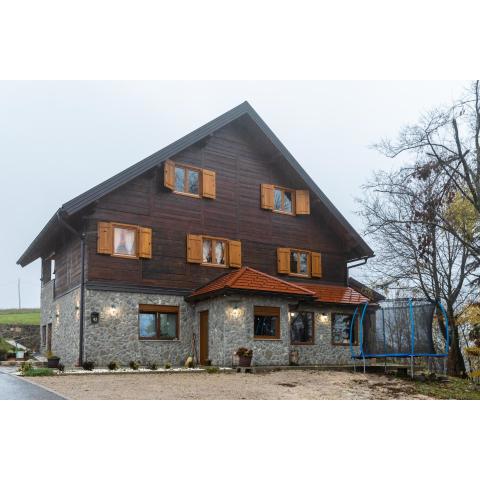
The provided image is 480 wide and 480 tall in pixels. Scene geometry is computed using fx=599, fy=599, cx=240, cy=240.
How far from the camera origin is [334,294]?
24422 mm

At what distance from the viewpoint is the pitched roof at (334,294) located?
23625 mm

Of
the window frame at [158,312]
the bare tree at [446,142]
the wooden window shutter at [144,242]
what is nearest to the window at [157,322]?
→ the window frame at [158,312]

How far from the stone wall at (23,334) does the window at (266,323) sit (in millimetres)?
18125

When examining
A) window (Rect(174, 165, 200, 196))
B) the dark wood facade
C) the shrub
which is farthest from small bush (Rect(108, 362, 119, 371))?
window (Rect(174, 165, 200, 196))

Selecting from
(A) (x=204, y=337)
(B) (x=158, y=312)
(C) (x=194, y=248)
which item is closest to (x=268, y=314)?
(A) (x=204, y=337)

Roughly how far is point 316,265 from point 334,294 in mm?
1562

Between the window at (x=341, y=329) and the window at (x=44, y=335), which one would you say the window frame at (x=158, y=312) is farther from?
the window at (x=44, y=335)

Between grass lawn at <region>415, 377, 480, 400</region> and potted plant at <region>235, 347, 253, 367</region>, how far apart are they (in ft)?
17.0

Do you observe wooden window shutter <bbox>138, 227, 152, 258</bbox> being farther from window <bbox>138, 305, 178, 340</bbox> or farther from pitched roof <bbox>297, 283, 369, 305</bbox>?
pitched roof <bbox>297, 283, 369, 305</bbox>

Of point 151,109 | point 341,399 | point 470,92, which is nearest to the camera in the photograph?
point 341,399
